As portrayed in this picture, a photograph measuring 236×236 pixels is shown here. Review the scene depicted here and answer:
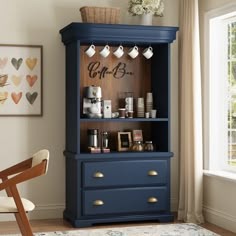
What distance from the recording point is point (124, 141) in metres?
5.74

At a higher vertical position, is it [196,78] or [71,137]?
[196,78]

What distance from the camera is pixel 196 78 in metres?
5.56

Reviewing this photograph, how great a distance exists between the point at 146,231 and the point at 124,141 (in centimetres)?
100

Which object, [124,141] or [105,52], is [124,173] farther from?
[105,52]

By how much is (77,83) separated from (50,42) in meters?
0.64

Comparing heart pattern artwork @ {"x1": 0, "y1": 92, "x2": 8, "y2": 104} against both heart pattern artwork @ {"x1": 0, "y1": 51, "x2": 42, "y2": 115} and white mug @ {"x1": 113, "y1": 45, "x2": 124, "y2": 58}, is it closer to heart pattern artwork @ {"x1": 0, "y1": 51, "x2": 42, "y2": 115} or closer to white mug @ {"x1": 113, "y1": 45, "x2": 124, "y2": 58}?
heart pattern artwork @ {"x1": 0, "y1": 51, "x2": 42, "y2": 115}

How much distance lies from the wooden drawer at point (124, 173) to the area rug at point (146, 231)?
0.43 metres

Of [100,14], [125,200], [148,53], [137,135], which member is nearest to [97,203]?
[125,200]

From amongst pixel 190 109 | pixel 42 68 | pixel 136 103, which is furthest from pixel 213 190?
pixel 42 68

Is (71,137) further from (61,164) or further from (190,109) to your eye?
(190,109)

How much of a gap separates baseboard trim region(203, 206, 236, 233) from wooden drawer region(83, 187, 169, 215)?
0.41m

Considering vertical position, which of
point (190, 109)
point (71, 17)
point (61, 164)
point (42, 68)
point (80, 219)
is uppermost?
point (71, 17)

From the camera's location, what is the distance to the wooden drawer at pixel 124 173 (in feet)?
17.6

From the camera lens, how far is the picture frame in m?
5.52
